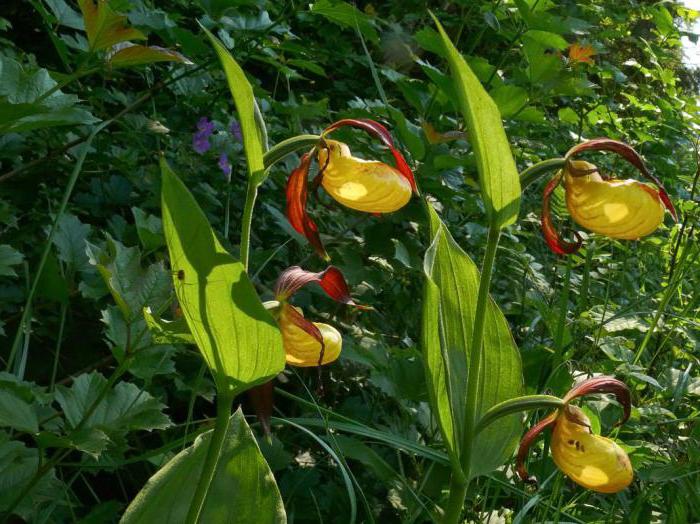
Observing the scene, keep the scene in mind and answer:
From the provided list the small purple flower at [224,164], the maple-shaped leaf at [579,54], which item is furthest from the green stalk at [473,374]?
the maple-shaped leaf at [579,54]

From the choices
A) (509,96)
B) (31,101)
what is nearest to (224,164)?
(509,96)

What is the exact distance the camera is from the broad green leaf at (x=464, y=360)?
36.2 inches

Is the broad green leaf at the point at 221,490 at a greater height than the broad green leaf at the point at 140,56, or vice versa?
the broad green leaf at the point at 140,56

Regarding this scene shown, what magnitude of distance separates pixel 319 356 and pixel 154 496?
10.2 inches

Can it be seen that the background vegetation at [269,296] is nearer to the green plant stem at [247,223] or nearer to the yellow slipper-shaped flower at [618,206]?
the green plant stem at [247,223]

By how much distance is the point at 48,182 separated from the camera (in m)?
1.61

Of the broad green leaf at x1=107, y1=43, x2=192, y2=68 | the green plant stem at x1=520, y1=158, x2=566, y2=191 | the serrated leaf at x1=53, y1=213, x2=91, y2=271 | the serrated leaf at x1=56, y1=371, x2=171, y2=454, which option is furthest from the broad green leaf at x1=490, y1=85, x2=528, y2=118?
the serrated leaf at x1=56, y1=371, x2=171, y2=454

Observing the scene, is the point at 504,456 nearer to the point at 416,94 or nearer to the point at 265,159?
the point at 265,159

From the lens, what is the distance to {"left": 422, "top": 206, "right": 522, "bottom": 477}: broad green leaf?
3.02 feet

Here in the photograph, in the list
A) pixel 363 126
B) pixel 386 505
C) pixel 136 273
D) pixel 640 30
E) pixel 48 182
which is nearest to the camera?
pixel 363 126

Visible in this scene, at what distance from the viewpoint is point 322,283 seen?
0.71 m

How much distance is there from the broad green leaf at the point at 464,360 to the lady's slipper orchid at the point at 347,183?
0.16 meters

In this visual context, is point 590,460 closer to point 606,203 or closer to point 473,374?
point 473,374

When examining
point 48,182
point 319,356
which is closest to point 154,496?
point 319,356
